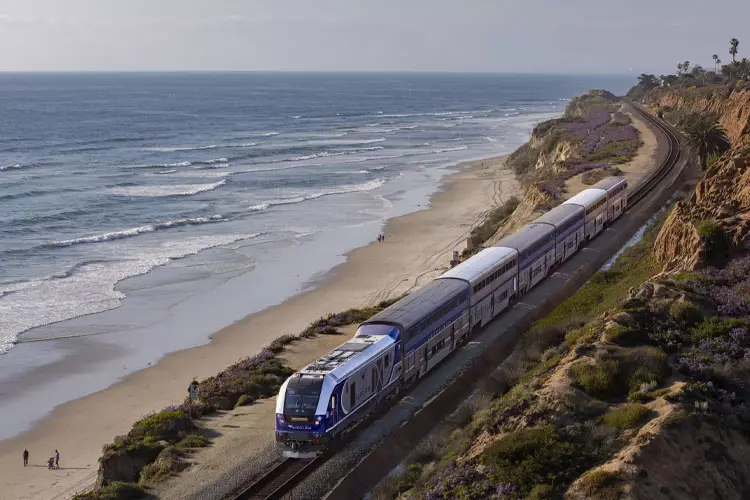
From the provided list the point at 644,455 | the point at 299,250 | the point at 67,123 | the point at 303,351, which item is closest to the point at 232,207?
the point at 299,250

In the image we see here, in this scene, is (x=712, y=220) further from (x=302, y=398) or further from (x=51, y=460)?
(x=51, y=460)

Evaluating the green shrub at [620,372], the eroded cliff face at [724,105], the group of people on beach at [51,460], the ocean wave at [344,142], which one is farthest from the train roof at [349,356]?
the ocean wave at [344,142]

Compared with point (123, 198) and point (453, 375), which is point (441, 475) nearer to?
point (453, 375)

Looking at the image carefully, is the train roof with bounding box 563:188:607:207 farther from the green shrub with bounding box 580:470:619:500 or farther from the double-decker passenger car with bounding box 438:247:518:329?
the green shrub with bounding box 580:470:619:500

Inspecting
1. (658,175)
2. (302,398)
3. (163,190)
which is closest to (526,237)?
(302,398)

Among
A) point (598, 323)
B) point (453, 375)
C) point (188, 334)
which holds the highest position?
point (598, 323)

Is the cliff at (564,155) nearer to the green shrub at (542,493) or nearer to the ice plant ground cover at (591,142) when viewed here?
the ice plant ground cover at (591,142)
